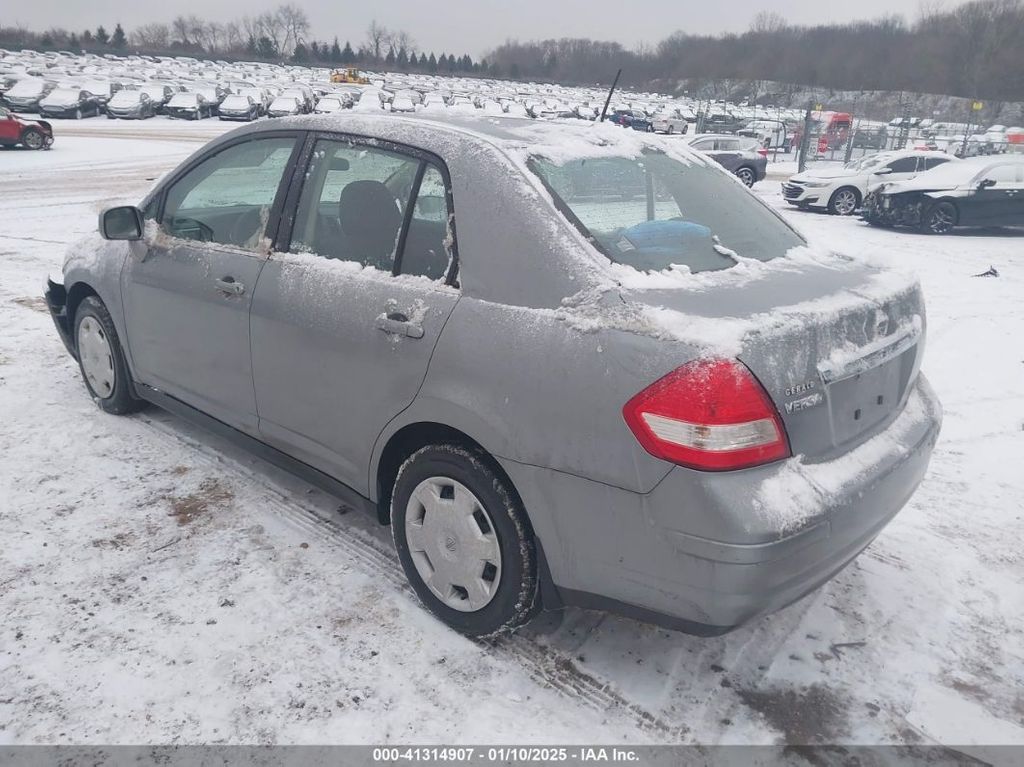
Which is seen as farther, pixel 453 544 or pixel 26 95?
pixel 26 95

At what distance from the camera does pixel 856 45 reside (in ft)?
288

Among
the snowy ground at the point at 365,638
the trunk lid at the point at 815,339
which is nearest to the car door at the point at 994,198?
the snowy ground at the point at 365,638

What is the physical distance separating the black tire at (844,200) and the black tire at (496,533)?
54.4 feet

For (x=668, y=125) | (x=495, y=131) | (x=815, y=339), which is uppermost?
(x=495, y=131)

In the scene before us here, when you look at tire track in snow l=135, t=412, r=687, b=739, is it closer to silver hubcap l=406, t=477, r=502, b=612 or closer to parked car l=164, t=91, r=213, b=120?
silver hubcap l=406, t=477, r=502, b=612

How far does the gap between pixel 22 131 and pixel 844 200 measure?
21179 mm

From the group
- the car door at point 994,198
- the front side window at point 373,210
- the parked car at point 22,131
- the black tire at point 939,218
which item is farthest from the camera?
the parked car at point 22,131

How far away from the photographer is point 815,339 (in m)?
2.22

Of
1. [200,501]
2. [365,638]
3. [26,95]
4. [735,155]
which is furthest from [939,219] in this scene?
[26,95]

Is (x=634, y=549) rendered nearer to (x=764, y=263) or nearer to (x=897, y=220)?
(x=764, y=263)

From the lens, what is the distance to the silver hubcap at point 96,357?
177 inches

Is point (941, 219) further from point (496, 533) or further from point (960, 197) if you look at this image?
point (496, 533)

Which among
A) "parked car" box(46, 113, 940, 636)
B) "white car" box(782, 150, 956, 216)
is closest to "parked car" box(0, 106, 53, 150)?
"white car" box(782, 150, 956, 216)

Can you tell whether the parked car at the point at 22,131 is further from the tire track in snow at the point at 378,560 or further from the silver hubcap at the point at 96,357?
the tire track in snow at the point at 378,560
